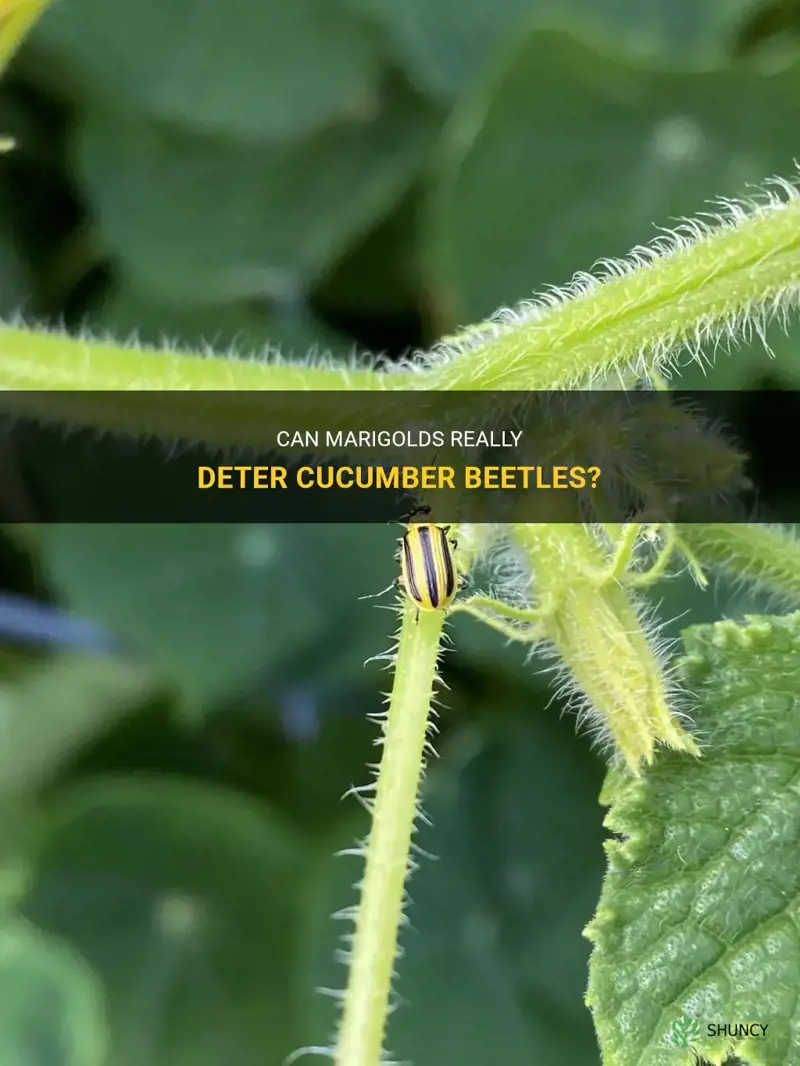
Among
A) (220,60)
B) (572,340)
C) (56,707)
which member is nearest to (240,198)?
(220,60)

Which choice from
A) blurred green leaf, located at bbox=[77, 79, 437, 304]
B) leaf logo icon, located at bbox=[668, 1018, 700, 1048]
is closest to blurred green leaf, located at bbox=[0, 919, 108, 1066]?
leaf logo icon, located at bbox=[668, 1018, 700, 1048]

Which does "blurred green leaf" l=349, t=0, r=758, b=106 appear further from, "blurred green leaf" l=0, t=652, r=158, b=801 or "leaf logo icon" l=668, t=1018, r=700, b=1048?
"leaf logo icon" l=668, t=1018, r=700, b=1048

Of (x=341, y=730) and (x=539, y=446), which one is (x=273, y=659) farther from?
(x=539, y=446)

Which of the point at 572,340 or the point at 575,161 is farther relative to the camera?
the point at 575,161

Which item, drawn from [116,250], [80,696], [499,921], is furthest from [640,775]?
[116,250]

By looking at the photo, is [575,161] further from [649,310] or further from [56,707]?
[56,707]

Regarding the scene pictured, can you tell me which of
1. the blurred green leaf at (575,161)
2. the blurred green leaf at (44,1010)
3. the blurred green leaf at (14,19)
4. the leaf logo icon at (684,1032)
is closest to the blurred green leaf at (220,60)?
the blurred green leaf at (575,161)

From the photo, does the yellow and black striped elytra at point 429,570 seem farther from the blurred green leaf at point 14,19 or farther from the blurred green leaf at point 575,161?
the blurred green leaf at point 575,161
